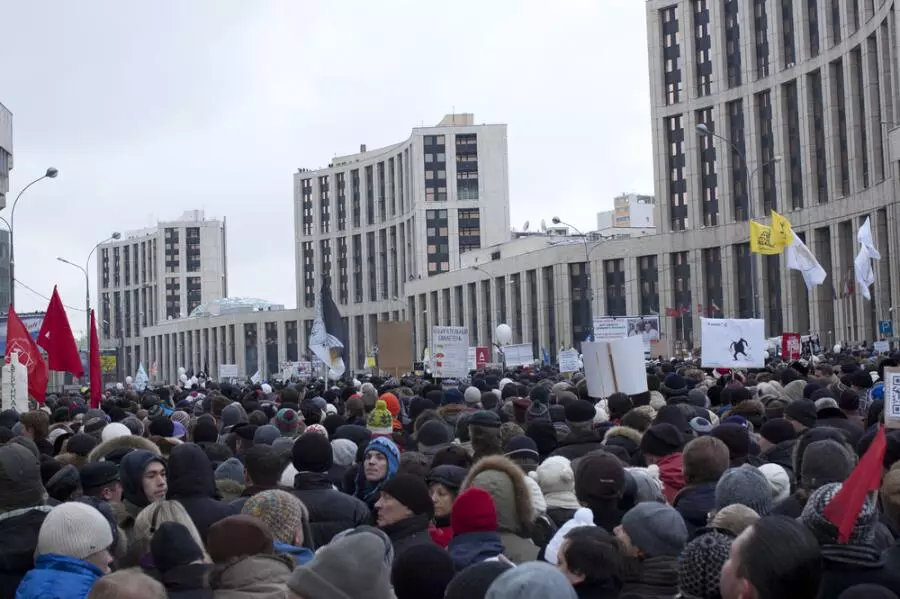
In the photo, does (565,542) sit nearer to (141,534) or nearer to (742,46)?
(141,534)

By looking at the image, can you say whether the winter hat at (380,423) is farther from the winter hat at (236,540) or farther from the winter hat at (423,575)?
the winter hat at (423,575)

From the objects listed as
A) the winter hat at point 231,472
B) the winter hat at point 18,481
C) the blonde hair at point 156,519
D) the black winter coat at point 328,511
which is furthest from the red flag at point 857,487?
the winter hat at point 231,472

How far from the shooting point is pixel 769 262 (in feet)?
221

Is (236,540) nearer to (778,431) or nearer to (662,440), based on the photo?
(662,440)

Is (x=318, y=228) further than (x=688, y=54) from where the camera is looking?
Yes

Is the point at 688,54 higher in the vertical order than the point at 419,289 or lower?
higher

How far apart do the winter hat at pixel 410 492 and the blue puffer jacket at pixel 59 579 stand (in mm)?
1420

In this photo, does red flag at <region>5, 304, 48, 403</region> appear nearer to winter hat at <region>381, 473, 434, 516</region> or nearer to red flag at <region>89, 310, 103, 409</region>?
red flag at <region>89, 310, 103, 409</region>

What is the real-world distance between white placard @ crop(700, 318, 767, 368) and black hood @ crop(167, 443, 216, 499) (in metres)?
10.9

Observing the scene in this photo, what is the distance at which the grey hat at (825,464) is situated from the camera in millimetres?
6398

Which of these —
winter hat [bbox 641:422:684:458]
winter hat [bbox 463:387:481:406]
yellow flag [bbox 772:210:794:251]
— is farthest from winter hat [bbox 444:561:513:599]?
yellow flag [bbox 772:210:794:251]

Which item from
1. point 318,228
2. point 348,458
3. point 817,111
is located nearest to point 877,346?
point 348,458

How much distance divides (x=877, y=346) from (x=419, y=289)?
243 ft

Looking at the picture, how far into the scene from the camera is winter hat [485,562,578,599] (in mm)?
→ 3824
